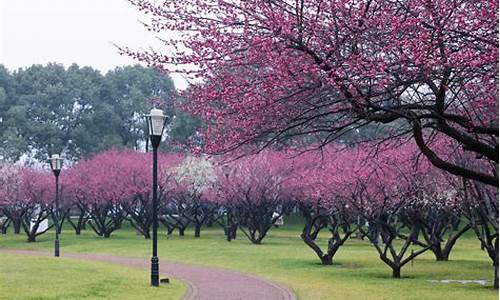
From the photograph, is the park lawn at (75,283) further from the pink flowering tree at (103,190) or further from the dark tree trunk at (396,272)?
the pink flowering tree at (103,190)

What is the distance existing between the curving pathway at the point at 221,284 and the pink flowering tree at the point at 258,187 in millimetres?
13969

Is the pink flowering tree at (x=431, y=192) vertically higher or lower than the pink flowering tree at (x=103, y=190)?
lower

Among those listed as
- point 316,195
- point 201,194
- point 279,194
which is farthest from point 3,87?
point 316,195

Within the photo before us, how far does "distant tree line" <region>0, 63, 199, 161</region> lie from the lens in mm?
55531

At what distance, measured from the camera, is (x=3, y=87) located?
191ft

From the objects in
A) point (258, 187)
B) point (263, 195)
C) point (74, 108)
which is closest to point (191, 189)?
point (258, 187)

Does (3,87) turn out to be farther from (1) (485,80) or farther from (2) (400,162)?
(1) (485,80)

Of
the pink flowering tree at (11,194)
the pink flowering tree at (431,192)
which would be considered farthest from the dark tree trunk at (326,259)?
the pink flowering tree at (11,194)

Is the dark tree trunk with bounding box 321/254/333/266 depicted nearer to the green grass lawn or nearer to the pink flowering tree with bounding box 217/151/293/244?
the green grass lawn

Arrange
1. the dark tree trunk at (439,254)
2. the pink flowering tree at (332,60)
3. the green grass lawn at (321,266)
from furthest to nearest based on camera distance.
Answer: the dark tree trunk at (439,254) → the green grass lawn at (321,266) → the pink flowering tree at (332,60)

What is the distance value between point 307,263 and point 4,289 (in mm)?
11874

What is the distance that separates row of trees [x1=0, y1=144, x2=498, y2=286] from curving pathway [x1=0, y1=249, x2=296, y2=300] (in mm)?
4260

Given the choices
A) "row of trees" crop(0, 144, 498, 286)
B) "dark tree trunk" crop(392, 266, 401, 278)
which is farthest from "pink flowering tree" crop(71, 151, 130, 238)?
"dark tree trunk" crop(392, 266, 401, 278)

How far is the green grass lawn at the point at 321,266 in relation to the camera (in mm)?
15555
